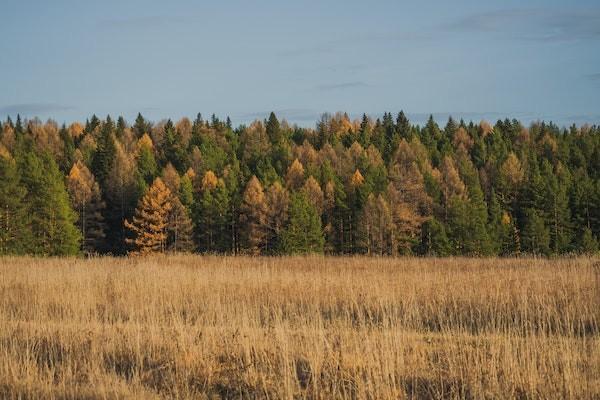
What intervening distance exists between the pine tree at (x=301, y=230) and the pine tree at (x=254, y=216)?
264 cm

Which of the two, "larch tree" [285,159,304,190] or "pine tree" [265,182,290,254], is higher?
"larch tree" [285,159,304,190]

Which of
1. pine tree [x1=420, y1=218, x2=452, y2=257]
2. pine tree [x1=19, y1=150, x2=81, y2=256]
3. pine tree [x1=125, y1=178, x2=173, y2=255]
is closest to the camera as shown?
pine tree [x1=19, y1=150, x2=81, y2=256]

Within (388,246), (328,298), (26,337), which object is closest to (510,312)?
(328,298)

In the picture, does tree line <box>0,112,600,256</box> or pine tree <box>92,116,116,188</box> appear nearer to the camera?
tree line <box>0,112,600,256</box>

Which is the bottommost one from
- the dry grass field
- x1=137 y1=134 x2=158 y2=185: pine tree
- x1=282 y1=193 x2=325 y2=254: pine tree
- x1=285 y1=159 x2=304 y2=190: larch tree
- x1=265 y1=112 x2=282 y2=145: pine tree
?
the dry grass field

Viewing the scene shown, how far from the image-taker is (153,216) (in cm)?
5125

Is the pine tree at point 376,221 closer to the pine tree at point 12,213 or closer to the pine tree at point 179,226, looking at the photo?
the pine tree at point 179,226

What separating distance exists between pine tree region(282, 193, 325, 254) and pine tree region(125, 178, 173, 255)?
971 centimetres

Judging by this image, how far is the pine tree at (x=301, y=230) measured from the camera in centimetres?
4947

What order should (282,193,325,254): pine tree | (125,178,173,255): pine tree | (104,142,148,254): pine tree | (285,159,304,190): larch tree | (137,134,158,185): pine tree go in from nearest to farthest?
1. (282,193,325,254): pine tree
2. (125,178,173,255): pine tree
3. (104,142,148,254): pine tree
4. (285,159,304,190): larch tree
5. (137,134,158,185): pine tree

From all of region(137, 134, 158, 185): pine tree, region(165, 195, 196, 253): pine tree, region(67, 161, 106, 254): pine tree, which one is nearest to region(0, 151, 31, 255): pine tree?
region(67, 161, 106, 254): pine tree

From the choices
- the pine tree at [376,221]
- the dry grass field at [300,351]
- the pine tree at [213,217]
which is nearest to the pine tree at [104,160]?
the pine tree at [213,217]

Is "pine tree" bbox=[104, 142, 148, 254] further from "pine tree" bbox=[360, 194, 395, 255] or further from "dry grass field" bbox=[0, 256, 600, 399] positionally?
"dry grass field" bbox=[0, 256, 600, 399]

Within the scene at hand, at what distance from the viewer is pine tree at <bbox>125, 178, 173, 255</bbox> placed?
51.3 m
